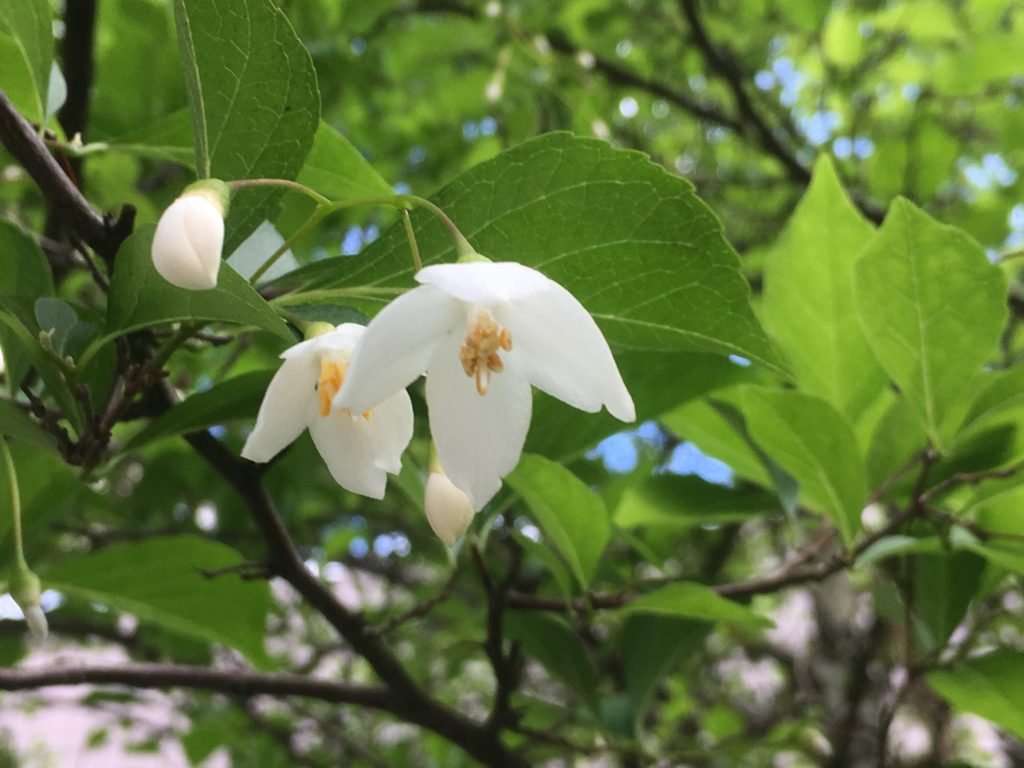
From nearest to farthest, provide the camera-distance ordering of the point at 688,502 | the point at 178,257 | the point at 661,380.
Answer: the point at 178,257
the point at 661,380
the point at 688,502

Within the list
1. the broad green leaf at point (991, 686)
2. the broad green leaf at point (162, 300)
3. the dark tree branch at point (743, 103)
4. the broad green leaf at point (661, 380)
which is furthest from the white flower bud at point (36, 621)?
the dark tree branch at point (743, 103)

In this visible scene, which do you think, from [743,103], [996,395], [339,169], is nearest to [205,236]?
[339,169]

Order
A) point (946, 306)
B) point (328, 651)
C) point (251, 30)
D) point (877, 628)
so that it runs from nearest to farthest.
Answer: point (251, 30)
point (946, 306)
point (877, 628)
point (328, 651)

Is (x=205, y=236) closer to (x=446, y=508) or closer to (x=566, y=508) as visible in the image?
(x=446, y=508)

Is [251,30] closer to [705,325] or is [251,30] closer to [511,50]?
[705,325]

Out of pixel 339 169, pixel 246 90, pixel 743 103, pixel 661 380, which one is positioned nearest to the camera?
pixel 246 90

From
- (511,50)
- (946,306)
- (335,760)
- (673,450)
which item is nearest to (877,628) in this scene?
(673,450)

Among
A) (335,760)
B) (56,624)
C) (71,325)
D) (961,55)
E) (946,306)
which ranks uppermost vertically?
(961,55)
